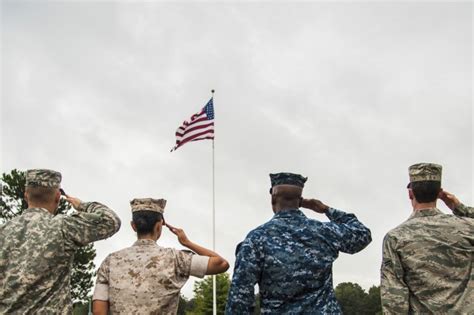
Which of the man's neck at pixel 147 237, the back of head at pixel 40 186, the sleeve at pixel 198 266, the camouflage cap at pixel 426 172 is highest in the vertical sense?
the camouflage cap at pixel 426 172

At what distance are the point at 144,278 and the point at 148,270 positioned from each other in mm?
73

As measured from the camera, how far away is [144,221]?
5.34 m

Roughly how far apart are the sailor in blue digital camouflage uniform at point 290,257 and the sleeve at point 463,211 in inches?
35.9

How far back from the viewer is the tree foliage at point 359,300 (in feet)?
349

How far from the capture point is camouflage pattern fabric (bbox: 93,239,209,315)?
5090 millimetres

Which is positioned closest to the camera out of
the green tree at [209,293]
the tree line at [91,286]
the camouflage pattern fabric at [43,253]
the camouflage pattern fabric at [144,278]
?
the camouflage pattern fabric at [43,253]

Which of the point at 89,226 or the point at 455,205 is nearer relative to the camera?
the point at 89,226

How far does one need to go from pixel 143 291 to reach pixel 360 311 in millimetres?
106830

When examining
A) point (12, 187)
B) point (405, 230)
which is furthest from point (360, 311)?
point (405, 230)

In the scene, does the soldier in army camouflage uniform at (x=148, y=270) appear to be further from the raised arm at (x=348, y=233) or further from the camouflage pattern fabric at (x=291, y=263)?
the raised arm at (x=348, y=233)

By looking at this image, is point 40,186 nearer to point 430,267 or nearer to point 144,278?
point 144,278

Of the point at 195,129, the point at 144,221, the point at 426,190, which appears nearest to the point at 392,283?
the point at 426,190

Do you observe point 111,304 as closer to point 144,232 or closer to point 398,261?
point 144,232

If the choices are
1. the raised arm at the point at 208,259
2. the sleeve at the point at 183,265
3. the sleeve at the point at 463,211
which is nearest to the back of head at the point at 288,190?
the raised arm at the point at 208,259
